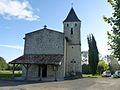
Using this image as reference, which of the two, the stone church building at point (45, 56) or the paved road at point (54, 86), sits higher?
the stone church building at point (45, 56)

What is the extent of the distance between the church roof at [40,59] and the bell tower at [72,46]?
609 centimetres

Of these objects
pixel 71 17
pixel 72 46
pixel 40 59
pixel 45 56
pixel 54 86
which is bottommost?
pixel 54 86

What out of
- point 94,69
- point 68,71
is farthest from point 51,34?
point 94,69

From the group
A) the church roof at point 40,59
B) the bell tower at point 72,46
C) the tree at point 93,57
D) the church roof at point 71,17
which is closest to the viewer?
the church roof at point 40,59

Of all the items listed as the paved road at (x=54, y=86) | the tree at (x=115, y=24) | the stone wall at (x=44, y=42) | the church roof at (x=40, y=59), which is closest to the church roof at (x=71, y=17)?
the stone wall at (x=44, y=42)

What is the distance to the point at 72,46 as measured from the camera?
4491 cm

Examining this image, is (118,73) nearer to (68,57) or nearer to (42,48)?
(68,57)

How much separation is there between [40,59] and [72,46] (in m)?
10.1

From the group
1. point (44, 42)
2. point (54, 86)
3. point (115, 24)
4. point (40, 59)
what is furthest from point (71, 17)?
point (115, 24)

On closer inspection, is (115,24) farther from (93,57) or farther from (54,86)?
(93,57)

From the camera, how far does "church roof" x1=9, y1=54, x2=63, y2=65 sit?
35.2 meters

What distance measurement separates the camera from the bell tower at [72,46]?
1729 inches

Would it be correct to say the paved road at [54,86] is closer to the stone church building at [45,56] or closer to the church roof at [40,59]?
the church roof at [40,59]

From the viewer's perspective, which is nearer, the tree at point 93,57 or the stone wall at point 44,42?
the stone wall at point 44,42
